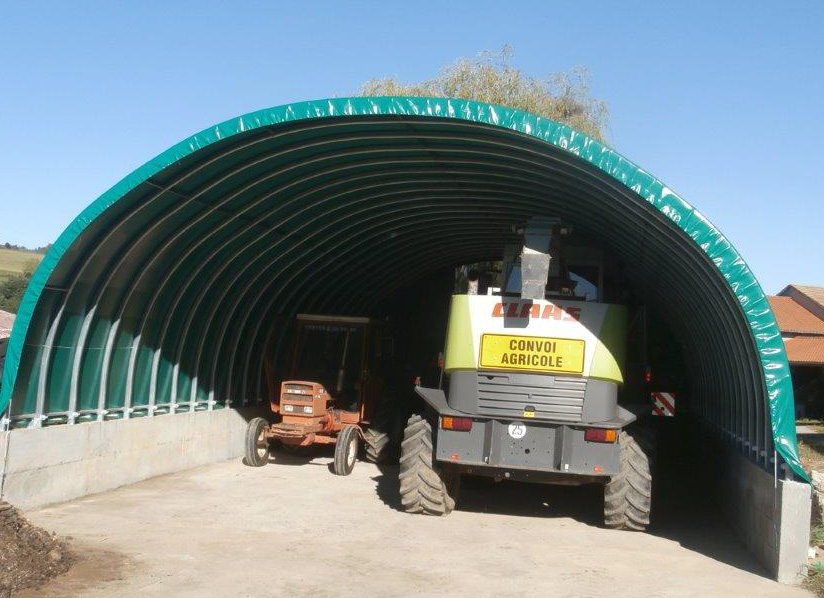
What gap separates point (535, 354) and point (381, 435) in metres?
5.17

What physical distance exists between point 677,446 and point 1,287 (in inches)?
2223

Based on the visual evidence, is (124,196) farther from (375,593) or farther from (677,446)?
(677,446)

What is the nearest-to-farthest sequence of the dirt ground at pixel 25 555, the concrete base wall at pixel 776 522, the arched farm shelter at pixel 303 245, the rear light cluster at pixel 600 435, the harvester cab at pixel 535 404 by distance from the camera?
the dirt ground at pixel 25 555, the concrete base wall at pixel 776 522, the arched farm shelter at pixel 303 245, the rear light cluster at pixel 600 435, the harvester cab at pixel 535 404

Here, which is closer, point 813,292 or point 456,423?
point 456,423

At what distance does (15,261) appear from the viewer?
261 feet

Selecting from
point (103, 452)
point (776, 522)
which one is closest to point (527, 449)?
point (776, 522)

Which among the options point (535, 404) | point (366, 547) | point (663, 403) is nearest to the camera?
point (366, 547)

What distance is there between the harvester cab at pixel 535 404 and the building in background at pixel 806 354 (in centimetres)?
2059

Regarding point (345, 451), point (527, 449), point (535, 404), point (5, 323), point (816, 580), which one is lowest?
point (816, 580)

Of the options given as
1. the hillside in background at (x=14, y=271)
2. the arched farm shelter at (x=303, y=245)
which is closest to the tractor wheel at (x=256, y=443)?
the arched farm shelter at (x=303, y=245)

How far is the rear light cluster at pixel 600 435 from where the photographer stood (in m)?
9.77

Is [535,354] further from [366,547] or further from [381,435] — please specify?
[381,435]

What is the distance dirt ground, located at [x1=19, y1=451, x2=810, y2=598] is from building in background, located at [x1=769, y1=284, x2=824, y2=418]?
19299 millimetres

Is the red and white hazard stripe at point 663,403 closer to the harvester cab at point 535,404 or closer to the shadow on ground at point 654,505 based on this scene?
the shadow on ground at point 654,505
